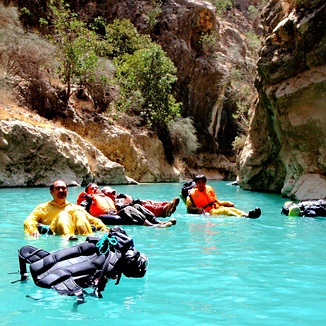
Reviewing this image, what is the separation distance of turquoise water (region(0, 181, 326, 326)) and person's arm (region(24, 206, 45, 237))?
0.15m

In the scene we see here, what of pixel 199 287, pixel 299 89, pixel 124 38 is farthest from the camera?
pixel 124 38

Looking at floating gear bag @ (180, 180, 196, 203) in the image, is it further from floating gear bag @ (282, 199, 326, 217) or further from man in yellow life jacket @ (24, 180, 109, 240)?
man in yellow life jacket @ (24, 180, 109, 240)

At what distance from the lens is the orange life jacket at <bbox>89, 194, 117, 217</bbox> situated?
950cm

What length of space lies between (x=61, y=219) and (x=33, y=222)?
0.57 metres

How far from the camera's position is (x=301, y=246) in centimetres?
708

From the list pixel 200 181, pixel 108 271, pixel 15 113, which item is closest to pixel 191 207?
pixel 200 181

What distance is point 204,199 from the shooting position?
11.2 meters

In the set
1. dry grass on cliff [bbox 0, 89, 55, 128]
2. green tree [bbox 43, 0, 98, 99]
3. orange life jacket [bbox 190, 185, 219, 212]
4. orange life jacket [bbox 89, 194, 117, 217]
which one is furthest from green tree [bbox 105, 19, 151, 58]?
orange life jacket [bbox 89, 194, 117, 217]

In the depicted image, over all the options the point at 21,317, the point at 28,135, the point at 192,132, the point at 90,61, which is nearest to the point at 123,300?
the point at 21,317

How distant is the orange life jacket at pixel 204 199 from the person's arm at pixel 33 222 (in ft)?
14.6

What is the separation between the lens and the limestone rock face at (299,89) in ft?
50.3

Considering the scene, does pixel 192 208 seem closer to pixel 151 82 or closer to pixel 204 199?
pixel 204 199

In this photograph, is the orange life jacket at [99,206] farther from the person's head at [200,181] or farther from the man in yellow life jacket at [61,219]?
the person's head at [200,181]

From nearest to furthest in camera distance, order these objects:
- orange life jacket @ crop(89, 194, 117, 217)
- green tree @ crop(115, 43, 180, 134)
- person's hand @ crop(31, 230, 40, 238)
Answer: person's hand @ crop(31, 230, 40, 238) < orange life jacket @ crop(89, 194, 117, 217) < green tree @ crop(115, 43, 180, 134)
